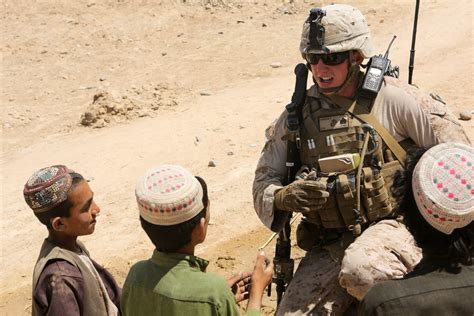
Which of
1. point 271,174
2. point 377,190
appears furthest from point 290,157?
point 377,190

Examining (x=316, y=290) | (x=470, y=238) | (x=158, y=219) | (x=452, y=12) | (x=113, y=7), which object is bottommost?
(x=113, y=7)

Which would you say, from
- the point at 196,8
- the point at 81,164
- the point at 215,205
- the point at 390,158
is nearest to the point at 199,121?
the point at 81,164

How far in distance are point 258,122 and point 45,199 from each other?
673 cm

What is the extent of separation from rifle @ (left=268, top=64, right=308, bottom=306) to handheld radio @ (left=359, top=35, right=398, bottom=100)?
37 cm

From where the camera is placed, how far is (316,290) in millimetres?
4250

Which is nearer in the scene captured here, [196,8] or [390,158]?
[390,158]

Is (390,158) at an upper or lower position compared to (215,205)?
upper

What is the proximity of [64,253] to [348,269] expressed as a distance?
1437 millimetres

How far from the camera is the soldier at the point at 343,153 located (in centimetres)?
414

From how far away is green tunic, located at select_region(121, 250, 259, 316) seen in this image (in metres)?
2.97

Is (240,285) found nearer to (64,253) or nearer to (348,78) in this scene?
(64,253)

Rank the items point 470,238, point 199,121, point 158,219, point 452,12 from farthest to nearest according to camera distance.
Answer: point 452,12 → point 199,121 → point 158,219 → point 470,238

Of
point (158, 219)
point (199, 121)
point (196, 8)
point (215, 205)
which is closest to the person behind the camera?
point (158, 219)

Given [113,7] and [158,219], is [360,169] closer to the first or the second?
[158,219]
